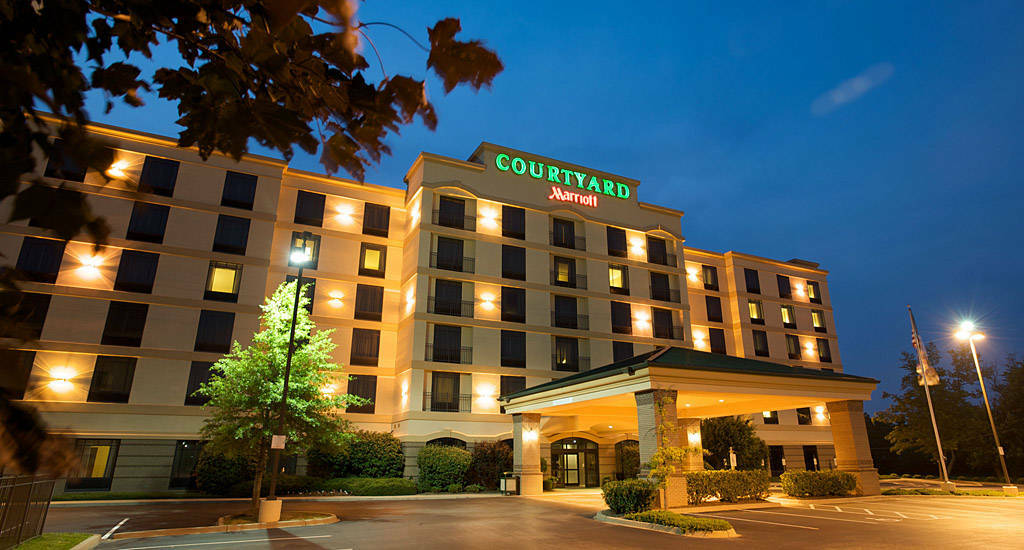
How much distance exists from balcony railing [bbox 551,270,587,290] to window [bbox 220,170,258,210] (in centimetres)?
2030

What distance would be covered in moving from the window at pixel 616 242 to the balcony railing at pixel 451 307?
1231cm

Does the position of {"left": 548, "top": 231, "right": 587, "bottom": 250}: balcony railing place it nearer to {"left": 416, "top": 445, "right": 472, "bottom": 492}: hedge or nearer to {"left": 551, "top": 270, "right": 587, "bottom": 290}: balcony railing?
{"left": 551, "top": 270, "right": 587, "bottom": 290}: balcony railing

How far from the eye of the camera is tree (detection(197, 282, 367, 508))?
19.8m

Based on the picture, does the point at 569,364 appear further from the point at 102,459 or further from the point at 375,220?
the point at 102,459

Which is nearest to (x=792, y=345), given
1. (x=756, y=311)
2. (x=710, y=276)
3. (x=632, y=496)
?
(x=756, y=311)

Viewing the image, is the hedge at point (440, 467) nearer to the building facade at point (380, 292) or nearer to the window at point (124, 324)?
the building facade at point (380, 292)

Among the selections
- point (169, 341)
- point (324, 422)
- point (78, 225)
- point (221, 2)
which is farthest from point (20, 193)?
point (169, 341)

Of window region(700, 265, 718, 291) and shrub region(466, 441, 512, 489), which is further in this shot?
window region(700, 265, 718, 291)

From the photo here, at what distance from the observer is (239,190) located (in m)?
35.0

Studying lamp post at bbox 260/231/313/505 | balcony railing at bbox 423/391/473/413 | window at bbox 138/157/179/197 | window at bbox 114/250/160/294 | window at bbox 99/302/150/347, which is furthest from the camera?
balcony railing at bbox 423/391/473/413

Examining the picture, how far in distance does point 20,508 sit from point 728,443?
36253 mm

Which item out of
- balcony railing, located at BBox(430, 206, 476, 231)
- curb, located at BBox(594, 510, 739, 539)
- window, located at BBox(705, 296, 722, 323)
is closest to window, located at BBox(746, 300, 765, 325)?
window, located at BBox(705, 296, 722, 323)

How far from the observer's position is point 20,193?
1.45 meters

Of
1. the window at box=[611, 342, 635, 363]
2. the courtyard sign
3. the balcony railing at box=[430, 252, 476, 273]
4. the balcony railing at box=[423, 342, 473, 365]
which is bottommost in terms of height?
the balcony railing at box=[423, 342, 473, 365]
